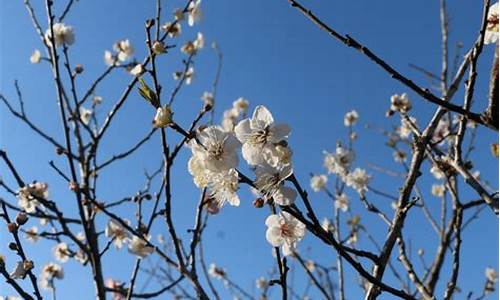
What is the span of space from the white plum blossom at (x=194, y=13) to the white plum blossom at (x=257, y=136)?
8.96ft

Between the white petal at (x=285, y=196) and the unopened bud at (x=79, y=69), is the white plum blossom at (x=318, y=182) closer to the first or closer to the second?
the unopened bud at (x=79, y=69)

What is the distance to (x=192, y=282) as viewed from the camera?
1735mm

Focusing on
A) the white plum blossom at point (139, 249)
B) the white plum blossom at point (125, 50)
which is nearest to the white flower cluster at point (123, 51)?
the white plum blossom at point (125, 50)

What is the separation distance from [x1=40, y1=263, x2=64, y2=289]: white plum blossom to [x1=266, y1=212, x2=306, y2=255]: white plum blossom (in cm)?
257

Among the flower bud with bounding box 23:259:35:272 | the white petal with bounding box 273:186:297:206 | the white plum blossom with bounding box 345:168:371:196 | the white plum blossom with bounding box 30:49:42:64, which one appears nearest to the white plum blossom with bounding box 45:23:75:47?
the white plum blossom with bounding box 30:49:42:64

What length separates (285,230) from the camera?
161 cm

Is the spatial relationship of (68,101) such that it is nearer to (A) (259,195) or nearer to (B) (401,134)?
(A) (259,195)

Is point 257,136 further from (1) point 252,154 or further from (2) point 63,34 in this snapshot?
(2) point 63,34

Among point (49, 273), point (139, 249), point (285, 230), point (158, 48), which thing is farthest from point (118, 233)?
point (285, 230)

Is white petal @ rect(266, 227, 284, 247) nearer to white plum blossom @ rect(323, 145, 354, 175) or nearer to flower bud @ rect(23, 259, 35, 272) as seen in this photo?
flower bud @ rect(23, 259, 35, 272)

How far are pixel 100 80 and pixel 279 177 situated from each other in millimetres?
2448

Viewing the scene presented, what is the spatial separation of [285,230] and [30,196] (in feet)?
5.71


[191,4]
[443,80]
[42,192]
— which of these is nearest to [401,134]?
[443,80]

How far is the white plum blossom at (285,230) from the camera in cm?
158
